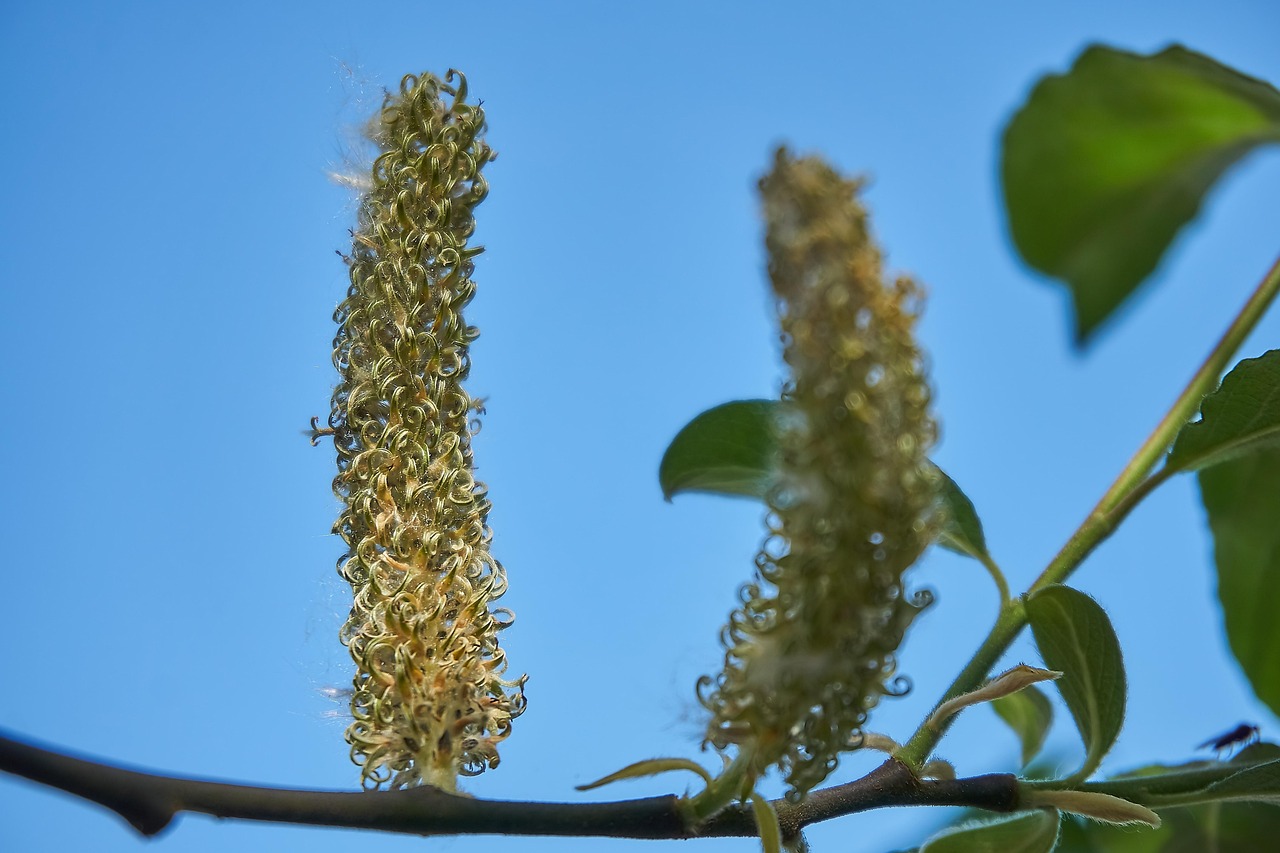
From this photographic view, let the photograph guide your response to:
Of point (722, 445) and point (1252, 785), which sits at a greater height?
point (722, 445)

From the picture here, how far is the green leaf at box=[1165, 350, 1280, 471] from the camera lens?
433 millimetres

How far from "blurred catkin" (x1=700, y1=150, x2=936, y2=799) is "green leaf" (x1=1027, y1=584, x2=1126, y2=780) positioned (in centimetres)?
14

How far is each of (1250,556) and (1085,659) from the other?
0.47 ft

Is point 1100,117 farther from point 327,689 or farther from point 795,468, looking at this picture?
point 327,689

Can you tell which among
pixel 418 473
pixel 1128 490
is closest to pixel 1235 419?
pixel 1128 490

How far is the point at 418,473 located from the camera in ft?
1.31

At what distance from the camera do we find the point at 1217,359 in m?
0.45

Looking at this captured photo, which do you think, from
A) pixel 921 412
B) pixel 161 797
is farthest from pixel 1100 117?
pixel 161 797

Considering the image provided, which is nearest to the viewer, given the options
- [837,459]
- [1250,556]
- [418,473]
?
[837,459]

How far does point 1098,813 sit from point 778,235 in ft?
0.81

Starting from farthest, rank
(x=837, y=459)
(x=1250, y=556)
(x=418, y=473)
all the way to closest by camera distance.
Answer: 1. (x=1250, y=556)
2. (x=418, y=473)
3. (x=837, y=459)

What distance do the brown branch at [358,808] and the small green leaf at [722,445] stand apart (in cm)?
12

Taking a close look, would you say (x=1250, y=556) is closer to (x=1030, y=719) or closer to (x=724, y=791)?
(x=1030, y=719)

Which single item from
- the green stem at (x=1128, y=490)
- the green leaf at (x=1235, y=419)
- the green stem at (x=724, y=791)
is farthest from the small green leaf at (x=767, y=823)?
the green leaf at (x=1235, y=419)
